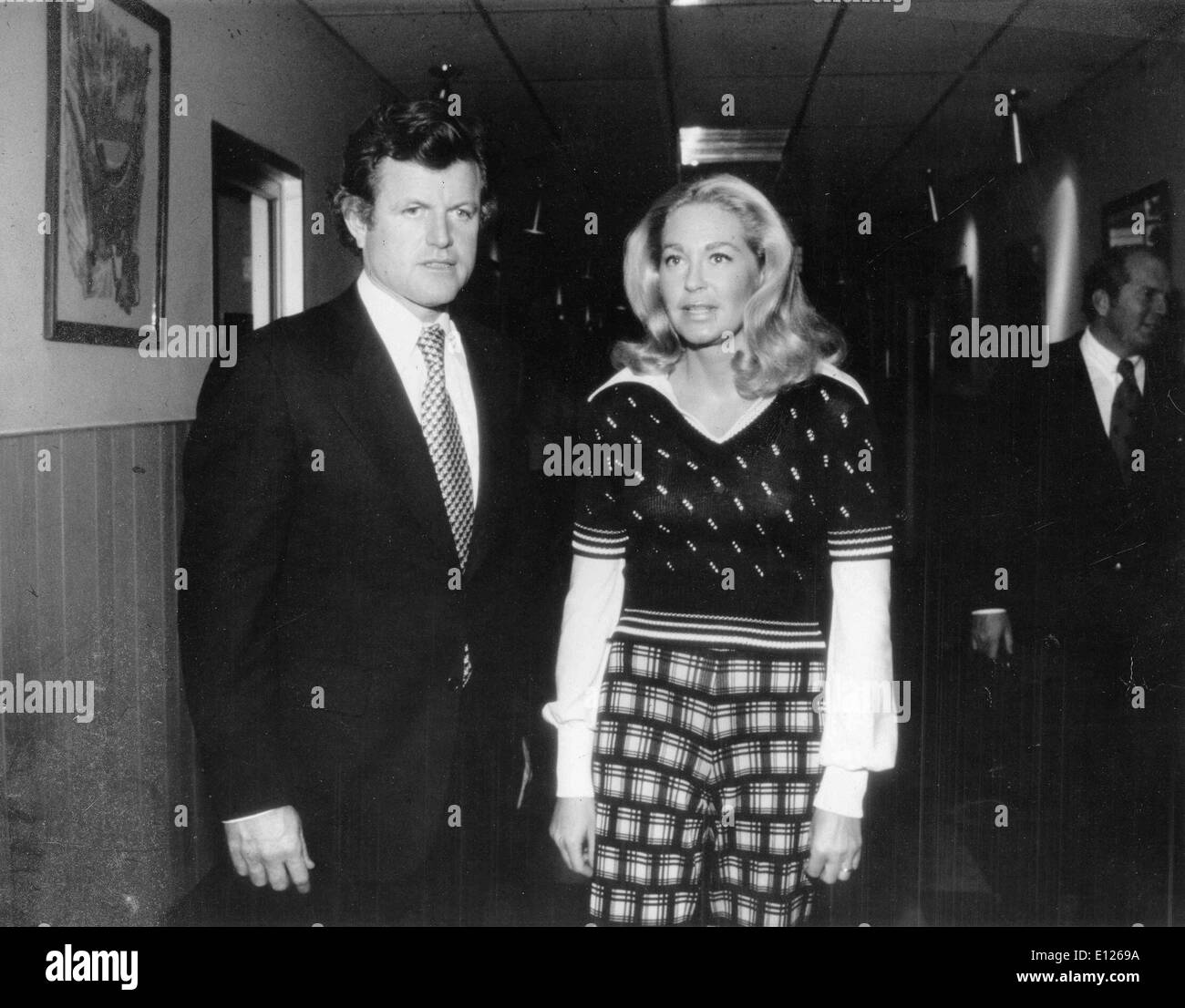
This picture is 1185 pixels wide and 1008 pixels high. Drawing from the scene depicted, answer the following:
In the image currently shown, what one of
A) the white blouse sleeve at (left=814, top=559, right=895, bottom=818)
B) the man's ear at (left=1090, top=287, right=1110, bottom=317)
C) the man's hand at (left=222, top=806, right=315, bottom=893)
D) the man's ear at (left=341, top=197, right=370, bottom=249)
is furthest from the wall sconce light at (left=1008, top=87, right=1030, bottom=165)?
the man's hand at (left=222, top=806, right=315, bottom=893)

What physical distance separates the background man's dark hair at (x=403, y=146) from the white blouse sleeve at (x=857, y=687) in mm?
868

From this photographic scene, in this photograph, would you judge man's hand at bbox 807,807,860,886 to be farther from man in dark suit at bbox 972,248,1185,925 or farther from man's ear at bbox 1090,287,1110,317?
man's ear at bbox 1090,287,1110,317

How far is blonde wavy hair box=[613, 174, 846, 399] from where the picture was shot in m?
1.42

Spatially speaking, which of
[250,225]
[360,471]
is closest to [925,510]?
[360,471]

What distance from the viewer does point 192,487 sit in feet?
4.55

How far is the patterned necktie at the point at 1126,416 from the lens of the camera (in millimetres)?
Answer: 1870

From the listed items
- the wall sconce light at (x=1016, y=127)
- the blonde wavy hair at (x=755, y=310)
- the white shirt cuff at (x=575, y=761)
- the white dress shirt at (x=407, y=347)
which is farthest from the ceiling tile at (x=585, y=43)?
the white shirt cuff at (x=575, y=761)

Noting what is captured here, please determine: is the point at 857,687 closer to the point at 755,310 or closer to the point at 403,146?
the point at 755,310

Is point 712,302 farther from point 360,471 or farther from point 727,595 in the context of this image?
point 360,471

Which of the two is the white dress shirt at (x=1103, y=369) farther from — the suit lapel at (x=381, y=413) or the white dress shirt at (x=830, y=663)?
the suit lapel at (x=381, y=413)

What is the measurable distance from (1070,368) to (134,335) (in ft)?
6.14

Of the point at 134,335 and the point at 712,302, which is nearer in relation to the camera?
the point at 712,302

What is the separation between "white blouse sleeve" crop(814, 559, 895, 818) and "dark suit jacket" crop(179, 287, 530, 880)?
1.78 ft

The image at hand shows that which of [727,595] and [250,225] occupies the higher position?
[250,225]
